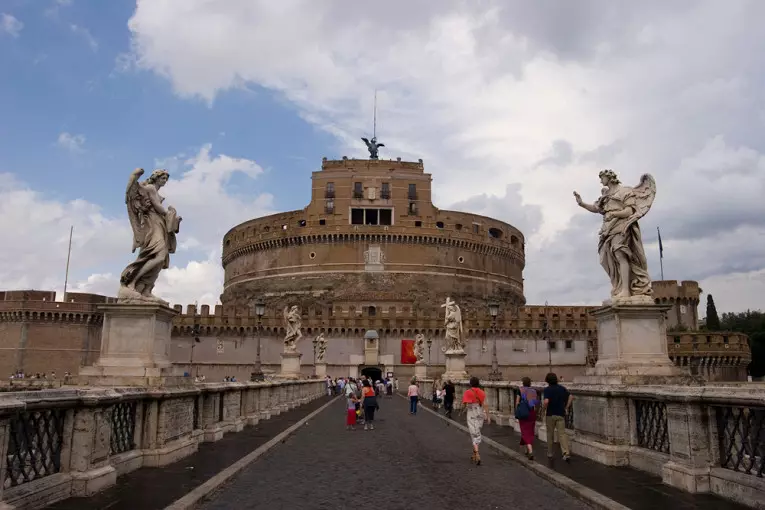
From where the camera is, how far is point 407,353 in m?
58.9

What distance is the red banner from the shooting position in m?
58.7

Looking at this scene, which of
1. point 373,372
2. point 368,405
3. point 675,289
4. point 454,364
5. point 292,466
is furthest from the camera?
point 675,289

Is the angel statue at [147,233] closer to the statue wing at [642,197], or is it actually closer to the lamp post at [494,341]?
the statue wing at [642,197]

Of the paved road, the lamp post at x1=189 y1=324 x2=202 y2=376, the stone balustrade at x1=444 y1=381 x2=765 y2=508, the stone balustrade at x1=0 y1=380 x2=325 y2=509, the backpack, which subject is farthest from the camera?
the lamp post at x1=189 y1=324 x2=202 y2=376

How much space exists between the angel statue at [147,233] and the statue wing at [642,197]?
21.4ft

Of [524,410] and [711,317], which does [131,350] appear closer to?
[524,410]

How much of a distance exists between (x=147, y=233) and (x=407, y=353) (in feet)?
168

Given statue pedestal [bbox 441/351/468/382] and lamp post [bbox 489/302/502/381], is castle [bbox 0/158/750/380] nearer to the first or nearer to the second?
lamp post [bbox 489/302/502/381]

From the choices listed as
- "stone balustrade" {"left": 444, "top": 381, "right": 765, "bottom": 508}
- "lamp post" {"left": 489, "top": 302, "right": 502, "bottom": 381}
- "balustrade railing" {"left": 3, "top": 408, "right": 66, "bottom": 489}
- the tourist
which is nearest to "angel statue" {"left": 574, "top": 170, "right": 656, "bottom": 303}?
"stone balustrade" {"left": 444, "top": 381, "right": 765, "bottom": 508}

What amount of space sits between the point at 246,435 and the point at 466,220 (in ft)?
219

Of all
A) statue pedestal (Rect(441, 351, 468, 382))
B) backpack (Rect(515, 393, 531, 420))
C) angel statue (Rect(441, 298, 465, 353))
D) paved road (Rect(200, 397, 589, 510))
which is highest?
angel statue (Rect(441, 298, 465, 353))

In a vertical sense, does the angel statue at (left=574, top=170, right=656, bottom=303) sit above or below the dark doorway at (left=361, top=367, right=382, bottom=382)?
above

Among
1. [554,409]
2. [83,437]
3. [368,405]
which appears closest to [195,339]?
[368,405]

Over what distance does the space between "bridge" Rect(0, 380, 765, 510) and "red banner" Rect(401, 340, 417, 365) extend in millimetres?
47716
